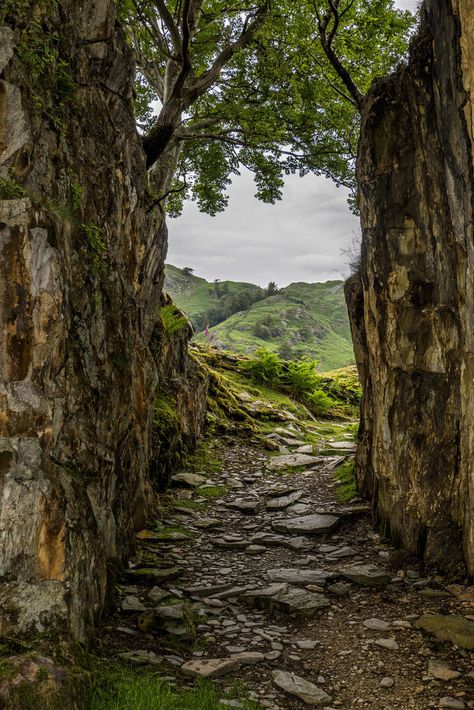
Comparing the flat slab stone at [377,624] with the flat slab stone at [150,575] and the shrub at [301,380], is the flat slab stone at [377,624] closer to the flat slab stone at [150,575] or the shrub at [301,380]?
the flat slab stone at [150,575]

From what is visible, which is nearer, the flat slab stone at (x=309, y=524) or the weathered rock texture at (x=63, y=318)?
the weathered rock texture at (x=63, y=318)

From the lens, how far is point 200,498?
404 inches

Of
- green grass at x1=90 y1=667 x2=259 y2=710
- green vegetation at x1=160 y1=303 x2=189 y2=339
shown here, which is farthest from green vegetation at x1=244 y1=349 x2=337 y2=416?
green grass at x1=90 y1=667 x2=259 y2=710

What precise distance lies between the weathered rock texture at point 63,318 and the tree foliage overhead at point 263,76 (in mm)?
3238

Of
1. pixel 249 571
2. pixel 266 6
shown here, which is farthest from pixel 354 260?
pixel 249 571

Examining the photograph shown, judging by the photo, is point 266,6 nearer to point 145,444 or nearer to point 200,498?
point 145,444

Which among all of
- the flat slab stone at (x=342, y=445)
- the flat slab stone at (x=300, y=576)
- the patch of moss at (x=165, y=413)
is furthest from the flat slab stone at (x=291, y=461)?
the flat slab stone at (x=300, y=576)

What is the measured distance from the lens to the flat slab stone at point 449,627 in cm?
452

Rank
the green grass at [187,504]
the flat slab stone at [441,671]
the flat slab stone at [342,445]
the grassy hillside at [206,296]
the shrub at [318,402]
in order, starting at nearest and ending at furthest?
the flat slab stone at [441,671] < the green grass at [187,504] < the flat slab stone at [342,445] < the shrub at [318,402] < the grassy hillside at [206,296]

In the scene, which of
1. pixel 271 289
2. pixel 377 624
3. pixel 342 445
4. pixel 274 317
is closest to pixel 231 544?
pixel 377 624

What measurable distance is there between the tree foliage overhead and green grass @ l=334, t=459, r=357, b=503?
6.76 m

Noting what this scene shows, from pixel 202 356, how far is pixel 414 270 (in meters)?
13.8

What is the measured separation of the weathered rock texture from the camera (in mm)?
4016

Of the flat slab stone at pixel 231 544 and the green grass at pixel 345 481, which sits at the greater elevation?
the green grass at pixel 345 481
